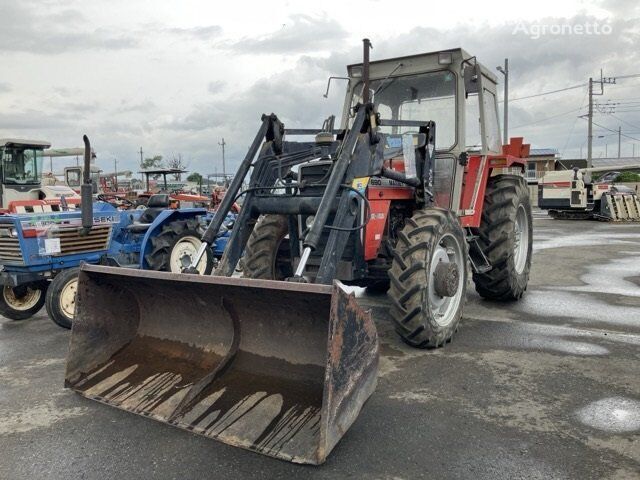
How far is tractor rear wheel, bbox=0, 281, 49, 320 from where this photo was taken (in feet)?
20.9

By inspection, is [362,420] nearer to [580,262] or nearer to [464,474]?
[464,474]

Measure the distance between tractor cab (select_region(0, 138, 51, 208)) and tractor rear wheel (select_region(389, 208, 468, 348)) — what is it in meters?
9.52

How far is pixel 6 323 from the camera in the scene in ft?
21.1

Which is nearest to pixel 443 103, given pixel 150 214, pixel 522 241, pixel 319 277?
pixel 522 241

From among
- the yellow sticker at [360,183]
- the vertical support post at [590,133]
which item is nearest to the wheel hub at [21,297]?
the yellow sticker at [360,183]

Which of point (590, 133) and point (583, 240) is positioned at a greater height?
point (590, 133)

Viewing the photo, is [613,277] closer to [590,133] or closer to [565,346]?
[565,346]

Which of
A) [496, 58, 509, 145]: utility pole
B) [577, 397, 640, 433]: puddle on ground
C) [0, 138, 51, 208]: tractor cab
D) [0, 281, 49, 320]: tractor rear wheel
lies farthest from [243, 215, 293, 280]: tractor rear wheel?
[496, 58, 509, 145]: utility pole

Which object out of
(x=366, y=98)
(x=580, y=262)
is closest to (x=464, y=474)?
(x=366, y=98)

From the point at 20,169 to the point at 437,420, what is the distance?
36.7ft

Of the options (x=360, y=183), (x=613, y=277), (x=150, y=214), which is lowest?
(x=613, y=277)

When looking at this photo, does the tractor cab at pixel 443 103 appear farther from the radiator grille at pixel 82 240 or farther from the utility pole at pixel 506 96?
the utility pole at pixel 506 96

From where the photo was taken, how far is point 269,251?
5578 mm

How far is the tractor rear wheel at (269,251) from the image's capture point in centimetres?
553
